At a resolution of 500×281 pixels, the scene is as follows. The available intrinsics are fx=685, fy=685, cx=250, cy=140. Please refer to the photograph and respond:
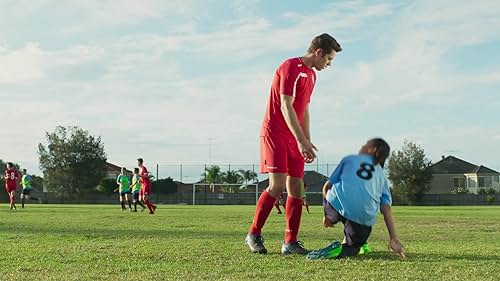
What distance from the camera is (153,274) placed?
478cm

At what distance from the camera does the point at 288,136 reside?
6.39 metres

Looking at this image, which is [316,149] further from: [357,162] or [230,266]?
[230,266]

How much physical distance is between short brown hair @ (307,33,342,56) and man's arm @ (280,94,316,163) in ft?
1.79

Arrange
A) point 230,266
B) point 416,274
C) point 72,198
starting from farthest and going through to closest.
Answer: point 72,198
point 230,266
point 416,274

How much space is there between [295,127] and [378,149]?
0.83m

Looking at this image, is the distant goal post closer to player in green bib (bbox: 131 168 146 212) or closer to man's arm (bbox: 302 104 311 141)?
player in green bib (bbox: 131 168 146 212)

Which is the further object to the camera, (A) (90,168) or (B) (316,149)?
(A) (90,168)

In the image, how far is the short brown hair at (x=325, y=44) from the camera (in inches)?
249

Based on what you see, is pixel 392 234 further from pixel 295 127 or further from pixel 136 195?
pixel 136 195

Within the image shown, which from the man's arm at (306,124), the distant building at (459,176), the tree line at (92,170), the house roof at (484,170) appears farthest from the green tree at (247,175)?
the man's arm at (306,124)

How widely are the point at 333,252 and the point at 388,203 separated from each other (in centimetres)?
63

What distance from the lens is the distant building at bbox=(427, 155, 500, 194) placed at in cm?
9831

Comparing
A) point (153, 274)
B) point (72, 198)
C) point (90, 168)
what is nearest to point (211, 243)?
point (153, 274)

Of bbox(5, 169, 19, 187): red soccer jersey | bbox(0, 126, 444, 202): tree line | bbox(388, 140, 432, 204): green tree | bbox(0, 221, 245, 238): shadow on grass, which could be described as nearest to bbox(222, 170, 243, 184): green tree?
bbox(0, 126, 444, 202): tree line
